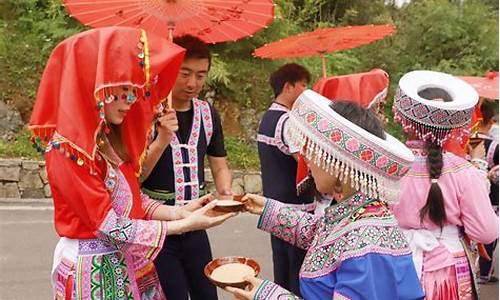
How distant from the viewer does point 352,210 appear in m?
1.73

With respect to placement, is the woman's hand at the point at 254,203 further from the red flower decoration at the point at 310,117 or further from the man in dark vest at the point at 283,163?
the man in dark vest at the point at 283,163

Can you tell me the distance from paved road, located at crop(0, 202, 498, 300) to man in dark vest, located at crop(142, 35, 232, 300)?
1731 mm

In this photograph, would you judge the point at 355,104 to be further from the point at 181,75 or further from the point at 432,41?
the point at 432,41

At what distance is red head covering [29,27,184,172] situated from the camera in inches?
71.3

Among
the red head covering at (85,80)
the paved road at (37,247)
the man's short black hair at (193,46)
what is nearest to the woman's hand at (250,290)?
the red head covering at (85,80)

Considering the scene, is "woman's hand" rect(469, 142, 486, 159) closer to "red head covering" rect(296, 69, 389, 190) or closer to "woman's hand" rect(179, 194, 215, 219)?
"red head covering" rect(296, 69, 389, 190)

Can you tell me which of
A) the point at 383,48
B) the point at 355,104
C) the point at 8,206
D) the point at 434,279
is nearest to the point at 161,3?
the point at 355,104

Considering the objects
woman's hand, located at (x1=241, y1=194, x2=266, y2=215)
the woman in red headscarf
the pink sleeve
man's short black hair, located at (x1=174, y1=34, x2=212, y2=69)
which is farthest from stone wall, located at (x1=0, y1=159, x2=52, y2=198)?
the pink sleeve

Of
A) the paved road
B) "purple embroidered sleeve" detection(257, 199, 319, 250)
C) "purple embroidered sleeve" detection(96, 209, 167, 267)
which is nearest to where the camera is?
"purple embroidered sleeve" detection(96, 209, 167, 267)

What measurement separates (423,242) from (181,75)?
1419 mm

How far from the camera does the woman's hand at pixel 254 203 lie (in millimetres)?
2180

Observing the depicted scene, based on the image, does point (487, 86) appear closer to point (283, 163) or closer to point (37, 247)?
point (283, 163)

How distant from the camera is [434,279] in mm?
2535

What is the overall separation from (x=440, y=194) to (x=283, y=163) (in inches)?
54.2
